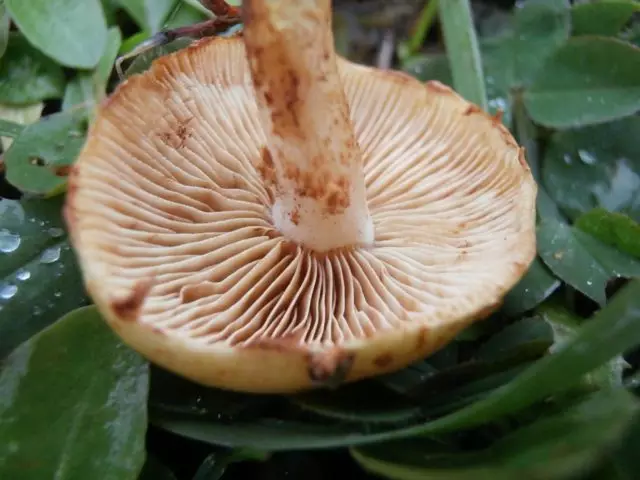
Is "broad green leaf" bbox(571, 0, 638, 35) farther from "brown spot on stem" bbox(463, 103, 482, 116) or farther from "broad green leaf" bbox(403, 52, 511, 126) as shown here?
"brown spot on stem" bbox(463, 103, 482, 116)

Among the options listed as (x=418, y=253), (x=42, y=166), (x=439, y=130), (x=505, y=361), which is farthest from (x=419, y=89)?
(x=42, y=166)

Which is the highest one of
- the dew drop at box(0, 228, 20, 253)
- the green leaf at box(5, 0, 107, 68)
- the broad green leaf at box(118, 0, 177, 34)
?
the green leaf at box(5, 0, 107, 68)

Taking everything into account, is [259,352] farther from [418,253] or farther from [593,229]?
[593,229]

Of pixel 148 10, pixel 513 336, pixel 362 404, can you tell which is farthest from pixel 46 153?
pixel 513 336

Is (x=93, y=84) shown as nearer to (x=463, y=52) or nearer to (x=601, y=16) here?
(x=463, y=52)

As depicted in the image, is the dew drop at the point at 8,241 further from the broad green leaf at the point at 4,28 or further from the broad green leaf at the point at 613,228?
the broad green leaf at the point at 613,228

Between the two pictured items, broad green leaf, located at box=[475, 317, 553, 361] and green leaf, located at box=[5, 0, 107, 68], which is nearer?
broad green leaf, located at box=[475, 317, 553, 361]

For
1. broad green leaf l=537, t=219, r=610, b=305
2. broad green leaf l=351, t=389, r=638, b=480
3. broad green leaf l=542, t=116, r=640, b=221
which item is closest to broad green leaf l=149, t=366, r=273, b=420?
broad green leaf l=351, t=389, r=638, b=480
